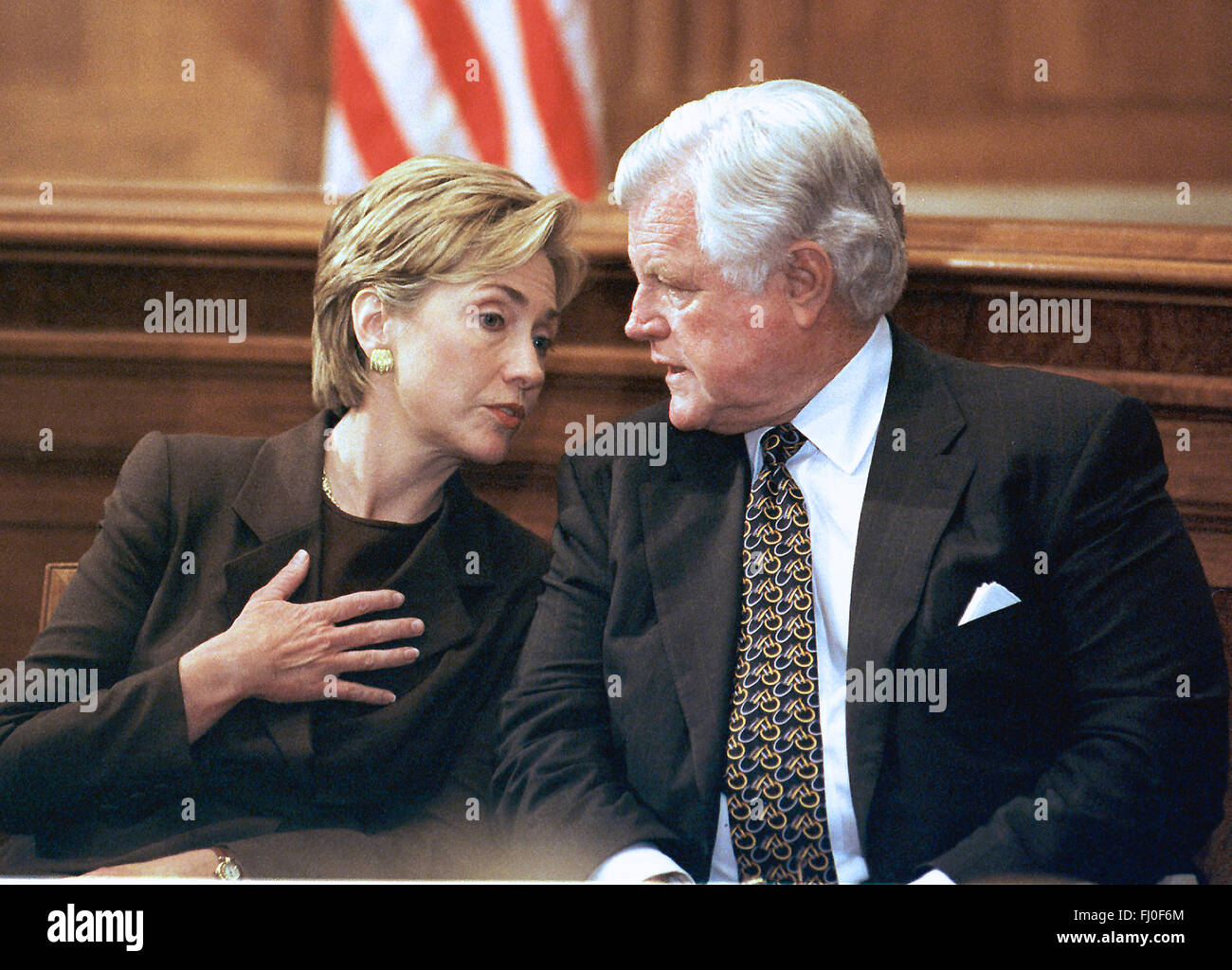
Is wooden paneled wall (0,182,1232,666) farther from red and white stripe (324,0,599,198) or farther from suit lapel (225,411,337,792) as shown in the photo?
suit lapel (225,411,337,792)

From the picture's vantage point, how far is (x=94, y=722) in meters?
2.52

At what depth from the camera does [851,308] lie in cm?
253

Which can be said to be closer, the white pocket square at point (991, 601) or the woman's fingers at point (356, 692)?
the white pocket square at point (991, 601)

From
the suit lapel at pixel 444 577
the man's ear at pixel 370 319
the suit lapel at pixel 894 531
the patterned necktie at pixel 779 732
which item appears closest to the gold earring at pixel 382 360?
the man's ear at pixel 370 319

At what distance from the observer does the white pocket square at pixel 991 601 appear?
235 cm

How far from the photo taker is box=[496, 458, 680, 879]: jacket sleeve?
2.38 m

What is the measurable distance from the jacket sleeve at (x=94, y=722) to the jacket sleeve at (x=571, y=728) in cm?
64

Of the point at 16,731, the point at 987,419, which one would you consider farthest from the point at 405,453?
the point at 987,419

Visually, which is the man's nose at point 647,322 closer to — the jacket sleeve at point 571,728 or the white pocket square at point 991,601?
the jacket sleeve at point 571,728

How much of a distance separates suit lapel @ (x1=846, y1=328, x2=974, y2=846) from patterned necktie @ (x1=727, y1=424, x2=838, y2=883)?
77 millimetres

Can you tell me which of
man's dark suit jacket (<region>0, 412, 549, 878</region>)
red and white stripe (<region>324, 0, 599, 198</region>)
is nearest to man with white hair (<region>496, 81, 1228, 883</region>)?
man's dark suit jacket (<region>0, 412, 549, 878</region>)

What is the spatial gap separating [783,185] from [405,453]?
2.95ft

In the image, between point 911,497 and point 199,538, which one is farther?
point 199,538
